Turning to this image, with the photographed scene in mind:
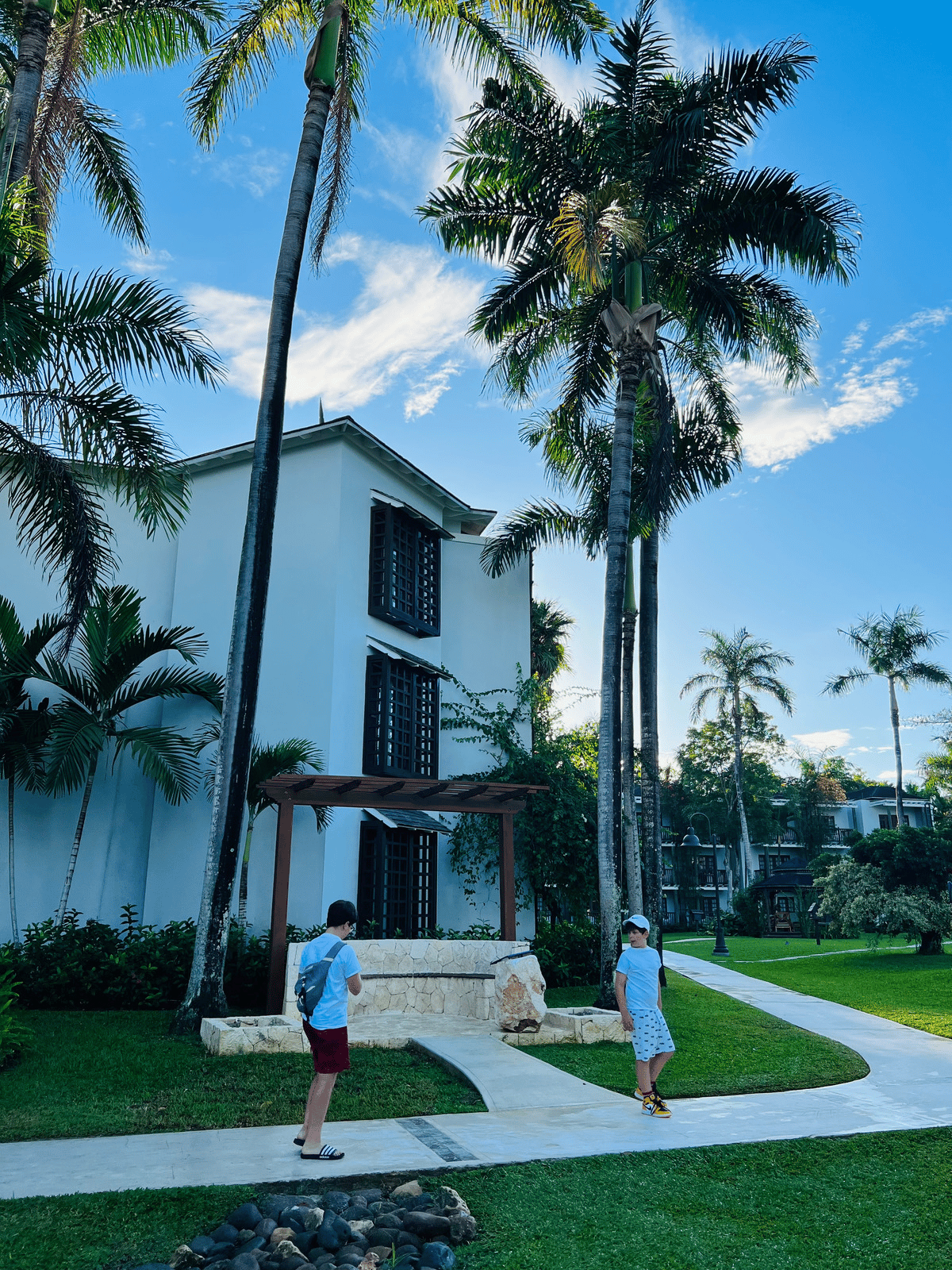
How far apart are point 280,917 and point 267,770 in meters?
3.33

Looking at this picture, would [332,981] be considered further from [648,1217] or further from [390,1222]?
[648,1217]

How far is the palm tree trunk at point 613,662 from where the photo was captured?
46.4 feet

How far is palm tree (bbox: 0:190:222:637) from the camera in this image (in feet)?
32.4

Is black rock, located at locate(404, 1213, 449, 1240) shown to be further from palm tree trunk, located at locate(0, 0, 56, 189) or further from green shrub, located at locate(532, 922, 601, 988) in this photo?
green shrub, located at locate(532, 922, 601, 988)

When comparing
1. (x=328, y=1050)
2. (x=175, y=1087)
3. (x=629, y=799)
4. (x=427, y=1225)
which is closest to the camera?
(x=427, y=1225)

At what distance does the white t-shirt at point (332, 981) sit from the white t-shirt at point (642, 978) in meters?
2.72

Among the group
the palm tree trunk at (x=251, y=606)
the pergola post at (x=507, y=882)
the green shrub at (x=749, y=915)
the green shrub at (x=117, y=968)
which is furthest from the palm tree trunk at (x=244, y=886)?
the green shrub at (x=749, y=915)

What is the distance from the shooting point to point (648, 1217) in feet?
17.7

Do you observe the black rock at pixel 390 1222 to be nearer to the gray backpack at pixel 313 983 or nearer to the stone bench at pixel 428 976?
the gray backpack at pixel 313 983

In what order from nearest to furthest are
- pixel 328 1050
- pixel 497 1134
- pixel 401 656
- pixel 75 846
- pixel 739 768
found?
1. pixel 328 1050
2. pixel 497 1134
3. pixel 75 846
4. pixel 401 656
5. pixel 739 768

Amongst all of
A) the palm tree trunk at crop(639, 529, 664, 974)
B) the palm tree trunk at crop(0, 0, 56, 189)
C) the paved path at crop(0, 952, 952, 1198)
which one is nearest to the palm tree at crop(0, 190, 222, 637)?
the palm tree trunk at crop(0, 0, 56, 189)

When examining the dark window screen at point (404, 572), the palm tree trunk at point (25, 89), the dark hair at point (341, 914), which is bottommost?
the dark hair at point (341, 914)

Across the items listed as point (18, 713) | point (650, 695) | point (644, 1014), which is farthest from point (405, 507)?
point (644, 1014)

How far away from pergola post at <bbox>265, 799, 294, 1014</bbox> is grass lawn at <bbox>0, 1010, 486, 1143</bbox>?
1472 mm
